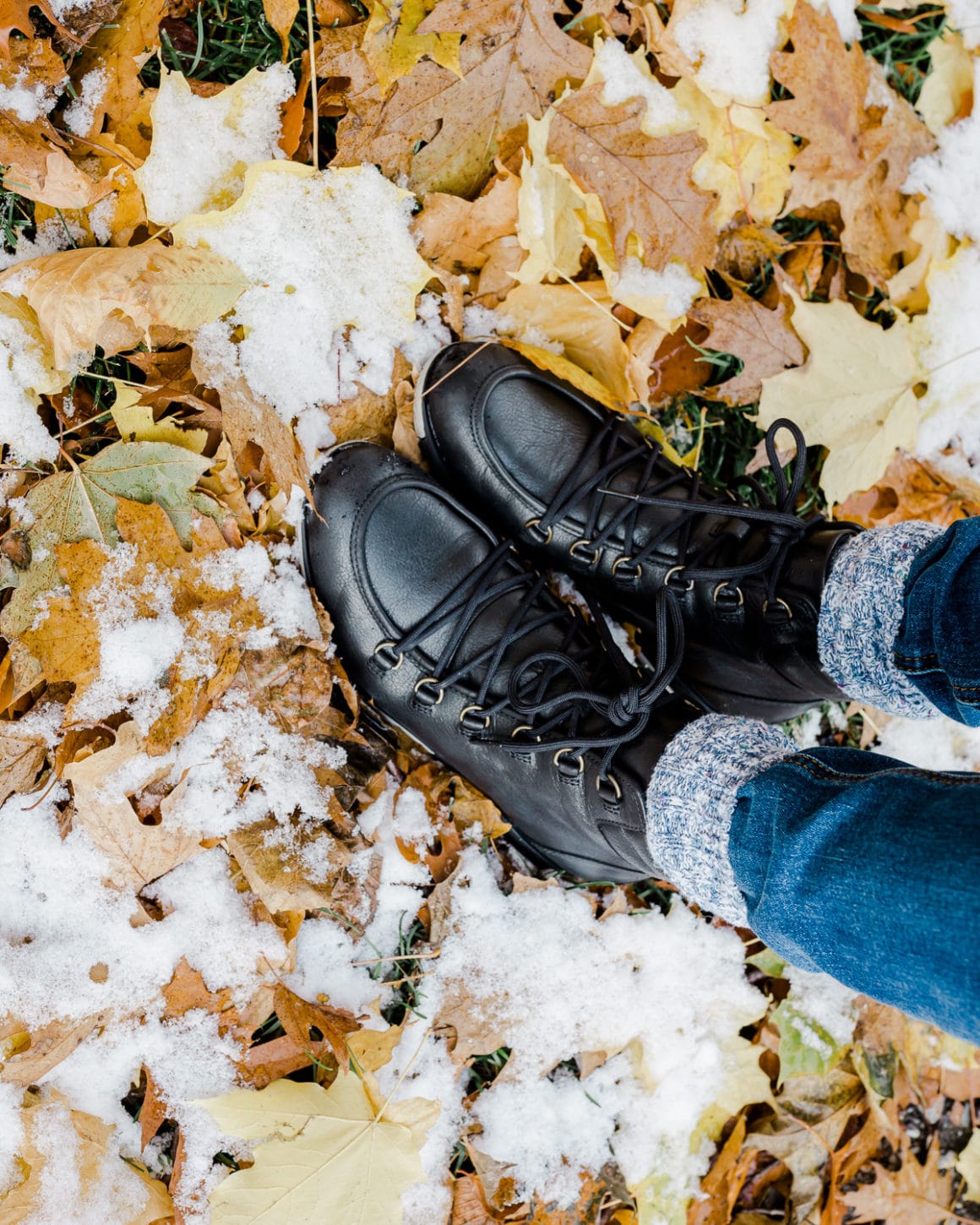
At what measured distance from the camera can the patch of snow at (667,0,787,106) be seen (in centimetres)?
156

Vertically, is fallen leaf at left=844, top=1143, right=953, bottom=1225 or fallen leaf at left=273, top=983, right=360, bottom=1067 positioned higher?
fallen leaf at left=273, top=983, right=360, bottom=1067

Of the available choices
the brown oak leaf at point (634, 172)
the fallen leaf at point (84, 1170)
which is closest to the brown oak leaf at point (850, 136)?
the brown oak leaf at point (634, 172)

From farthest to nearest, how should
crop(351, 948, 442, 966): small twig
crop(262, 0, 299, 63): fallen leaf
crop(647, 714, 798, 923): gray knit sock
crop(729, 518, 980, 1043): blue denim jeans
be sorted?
1. crop(351, 948, 442, 966): small twig
2. crop(262, 0, 299, 63): fallen leaf
3. crop(647, 714, 798, 923): gray knit sock
4. crop(729, 518, 980, 1043): blue denim jeans

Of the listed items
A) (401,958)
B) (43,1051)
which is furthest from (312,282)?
(43,1051)

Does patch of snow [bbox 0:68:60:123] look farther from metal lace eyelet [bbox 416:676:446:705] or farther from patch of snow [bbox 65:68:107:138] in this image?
metal lace eyelet [bbox 416:676:446:705]

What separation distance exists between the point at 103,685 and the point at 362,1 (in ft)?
3.83

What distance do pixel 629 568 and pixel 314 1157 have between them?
1.08 m

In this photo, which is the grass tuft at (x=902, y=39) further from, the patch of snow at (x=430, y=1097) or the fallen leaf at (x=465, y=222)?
the patch of snow at (x=430, y=1097)

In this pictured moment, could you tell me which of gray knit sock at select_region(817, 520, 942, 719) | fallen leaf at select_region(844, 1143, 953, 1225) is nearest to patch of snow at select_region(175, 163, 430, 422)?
gray knit sock at select_region(817, 520, 942, 719)

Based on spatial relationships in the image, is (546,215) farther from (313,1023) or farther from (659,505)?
(313,1023)

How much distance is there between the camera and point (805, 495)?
1.77 m

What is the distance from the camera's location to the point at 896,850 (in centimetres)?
88

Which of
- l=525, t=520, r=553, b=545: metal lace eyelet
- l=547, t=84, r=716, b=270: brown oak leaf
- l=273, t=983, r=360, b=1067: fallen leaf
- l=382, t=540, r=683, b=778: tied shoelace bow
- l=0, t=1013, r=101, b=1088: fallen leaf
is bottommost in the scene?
l=273, t=983, r=360, b=1067: fallen leaf

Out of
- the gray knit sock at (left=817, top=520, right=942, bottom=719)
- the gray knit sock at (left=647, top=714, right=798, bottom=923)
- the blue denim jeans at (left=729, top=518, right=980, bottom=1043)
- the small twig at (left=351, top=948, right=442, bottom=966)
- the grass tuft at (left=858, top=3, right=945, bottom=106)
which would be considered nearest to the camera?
the blue denim jeans at (left=729, top=518, right=980, bottom=1043)
